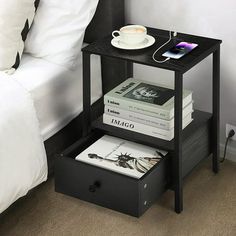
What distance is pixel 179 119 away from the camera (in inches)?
93.0

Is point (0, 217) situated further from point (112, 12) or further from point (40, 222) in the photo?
point (112, 12)

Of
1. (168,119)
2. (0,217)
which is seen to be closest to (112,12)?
(168,119)

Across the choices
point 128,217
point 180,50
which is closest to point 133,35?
point 180,50

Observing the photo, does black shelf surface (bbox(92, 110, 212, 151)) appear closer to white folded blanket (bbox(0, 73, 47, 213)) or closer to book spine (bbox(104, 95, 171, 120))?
book spine (bbox(104, 95, 171, 120))

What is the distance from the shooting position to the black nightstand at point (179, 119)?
2.37 m

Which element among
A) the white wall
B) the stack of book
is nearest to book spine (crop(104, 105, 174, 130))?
the stack of book

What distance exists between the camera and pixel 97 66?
2846mm

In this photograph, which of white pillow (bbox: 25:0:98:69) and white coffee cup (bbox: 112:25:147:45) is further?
white pillow (bbox: 25:0:98:69)

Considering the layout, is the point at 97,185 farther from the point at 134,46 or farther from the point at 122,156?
the point at 134,46

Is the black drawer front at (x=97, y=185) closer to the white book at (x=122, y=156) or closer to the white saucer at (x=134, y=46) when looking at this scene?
the white book at (x=122, y=156)

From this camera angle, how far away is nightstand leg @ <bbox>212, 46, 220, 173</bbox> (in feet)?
8.38

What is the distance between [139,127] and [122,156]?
5.5 inches

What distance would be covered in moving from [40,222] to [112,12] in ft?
3.11

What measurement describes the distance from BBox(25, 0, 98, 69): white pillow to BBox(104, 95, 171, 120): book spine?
258 millimetres
